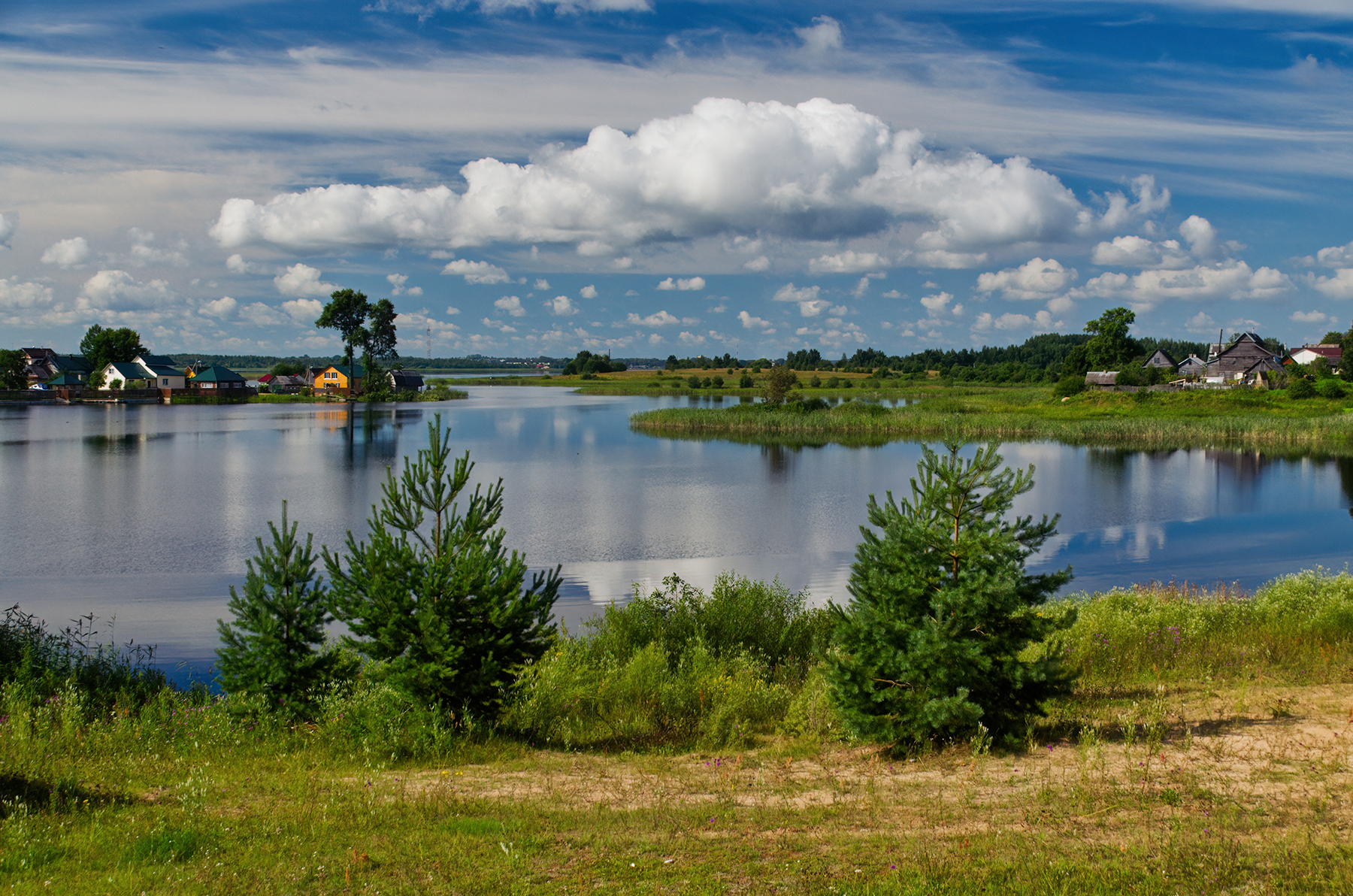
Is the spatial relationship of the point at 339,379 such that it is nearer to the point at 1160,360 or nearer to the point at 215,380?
the point at 215,380

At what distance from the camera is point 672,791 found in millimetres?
6719

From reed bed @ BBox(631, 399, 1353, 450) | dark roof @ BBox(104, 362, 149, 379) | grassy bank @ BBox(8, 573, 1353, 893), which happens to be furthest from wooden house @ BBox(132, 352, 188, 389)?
grassy bank @ BBox(8, 573, 1353, 893)

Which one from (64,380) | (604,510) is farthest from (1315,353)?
(64,380)

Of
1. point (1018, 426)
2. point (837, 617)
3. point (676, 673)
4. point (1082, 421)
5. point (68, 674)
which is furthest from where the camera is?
point (1082, 421)

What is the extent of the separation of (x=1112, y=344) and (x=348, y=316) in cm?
8360

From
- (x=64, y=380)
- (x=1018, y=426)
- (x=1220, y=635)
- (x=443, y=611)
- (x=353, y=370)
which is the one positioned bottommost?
(x=1220, y=635)

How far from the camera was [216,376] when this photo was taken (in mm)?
97938

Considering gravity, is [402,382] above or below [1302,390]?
above

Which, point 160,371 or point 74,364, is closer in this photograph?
point 160,371

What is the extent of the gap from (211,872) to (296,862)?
1.48ft

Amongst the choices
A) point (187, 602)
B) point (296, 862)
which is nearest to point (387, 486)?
point (296, 862)

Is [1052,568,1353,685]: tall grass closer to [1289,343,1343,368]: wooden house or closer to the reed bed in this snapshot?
the reed bed

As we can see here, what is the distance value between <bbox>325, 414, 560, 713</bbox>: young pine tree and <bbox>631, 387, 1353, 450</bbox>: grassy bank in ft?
136

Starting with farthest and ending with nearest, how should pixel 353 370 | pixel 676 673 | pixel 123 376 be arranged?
pixel 353 370
pixel 123 376
pixel 676 673
